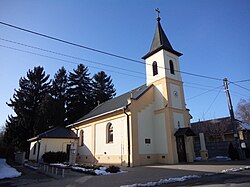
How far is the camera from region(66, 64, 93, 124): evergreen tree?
1469 inches

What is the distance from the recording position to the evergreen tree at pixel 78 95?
1469 inches

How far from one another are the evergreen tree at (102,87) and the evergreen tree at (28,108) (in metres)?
10.9

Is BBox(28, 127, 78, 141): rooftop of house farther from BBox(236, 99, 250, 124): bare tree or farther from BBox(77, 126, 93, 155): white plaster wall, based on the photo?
BBox(236, 99, 250, 124): bare tree

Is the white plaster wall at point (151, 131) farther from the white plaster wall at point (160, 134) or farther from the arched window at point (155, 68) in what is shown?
the arched window at point (155, 68)

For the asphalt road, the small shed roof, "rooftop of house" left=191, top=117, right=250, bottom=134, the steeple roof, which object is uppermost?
the steeple roof

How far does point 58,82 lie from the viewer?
4000cm

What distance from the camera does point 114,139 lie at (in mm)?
19188

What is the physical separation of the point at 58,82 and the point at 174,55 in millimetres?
26998

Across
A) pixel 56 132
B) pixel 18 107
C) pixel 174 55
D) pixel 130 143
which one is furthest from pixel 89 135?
pixel 18 107

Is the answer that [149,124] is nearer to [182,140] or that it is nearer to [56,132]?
[182,140]

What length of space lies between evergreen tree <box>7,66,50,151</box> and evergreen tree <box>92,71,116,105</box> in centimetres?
1085

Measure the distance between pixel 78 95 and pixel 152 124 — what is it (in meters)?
24.4

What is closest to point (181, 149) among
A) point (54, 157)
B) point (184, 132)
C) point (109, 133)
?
point (184, 132)

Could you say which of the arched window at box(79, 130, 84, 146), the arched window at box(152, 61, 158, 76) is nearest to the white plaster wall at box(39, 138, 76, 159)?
the arched window at box(79, 130, 84, 146)
